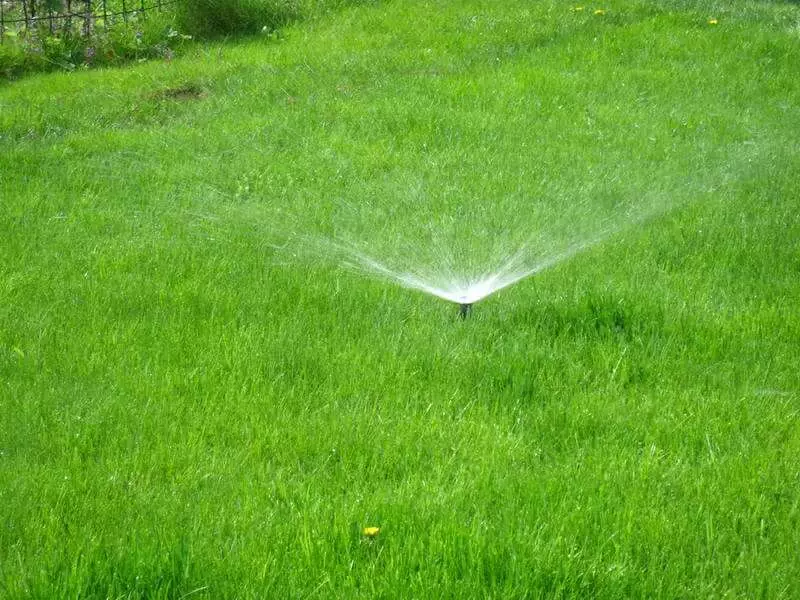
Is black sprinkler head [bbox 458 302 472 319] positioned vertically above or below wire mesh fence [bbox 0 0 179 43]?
below

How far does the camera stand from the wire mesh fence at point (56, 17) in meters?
9.84

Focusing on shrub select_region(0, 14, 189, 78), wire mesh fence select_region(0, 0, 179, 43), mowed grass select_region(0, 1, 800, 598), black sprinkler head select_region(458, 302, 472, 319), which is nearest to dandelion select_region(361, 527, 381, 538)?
mowed grass select_region(0, 1, 800, 598)

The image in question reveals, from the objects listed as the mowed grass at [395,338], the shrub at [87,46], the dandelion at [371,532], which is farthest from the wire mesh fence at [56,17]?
the dandelion at [371,532]

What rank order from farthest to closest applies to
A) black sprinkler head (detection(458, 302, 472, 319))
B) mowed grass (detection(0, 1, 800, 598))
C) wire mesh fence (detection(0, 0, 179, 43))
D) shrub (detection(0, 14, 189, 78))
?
wire mesh fence (detection(0, 0, 179, 43)) < shrub (detection(0, 14, 189, 78)) < black sprinkler head (detection(458, 302, 472, 319)) < mowed grass (detection(0, 1, 800, 598))

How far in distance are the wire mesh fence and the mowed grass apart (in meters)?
1.19

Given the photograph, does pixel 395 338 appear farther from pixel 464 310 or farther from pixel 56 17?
pixel 56 17

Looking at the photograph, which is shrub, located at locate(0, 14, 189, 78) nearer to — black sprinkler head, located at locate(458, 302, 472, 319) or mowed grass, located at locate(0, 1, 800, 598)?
mowed grass, located at locate(0, 1, 800, 598)

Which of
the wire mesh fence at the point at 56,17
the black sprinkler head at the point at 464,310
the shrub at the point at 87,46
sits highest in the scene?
the wire mesh fence at the point at 56,17

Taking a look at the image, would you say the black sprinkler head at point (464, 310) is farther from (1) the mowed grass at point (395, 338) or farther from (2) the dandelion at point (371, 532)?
(2) the dandelion at point (371, 532)

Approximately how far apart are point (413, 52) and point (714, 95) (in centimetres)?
249

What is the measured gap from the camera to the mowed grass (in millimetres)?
3314

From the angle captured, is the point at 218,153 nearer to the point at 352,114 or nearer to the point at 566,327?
the point at 352,114

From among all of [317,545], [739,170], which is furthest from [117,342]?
[739,170]

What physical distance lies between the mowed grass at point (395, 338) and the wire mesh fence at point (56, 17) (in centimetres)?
119
